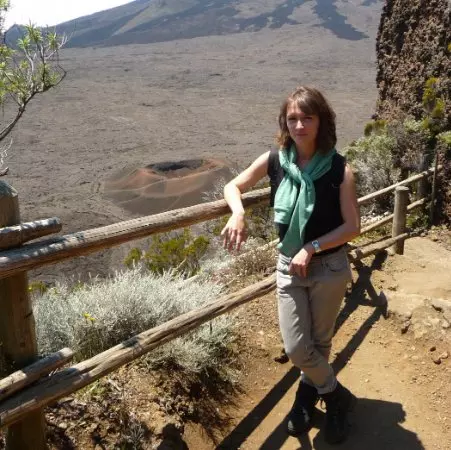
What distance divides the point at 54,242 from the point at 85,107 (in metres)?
52.8

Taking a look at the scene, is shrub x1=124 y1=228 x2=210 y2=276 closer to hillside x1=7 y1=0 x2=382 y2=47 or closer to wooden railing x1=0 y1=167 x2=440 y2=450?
wooden railing x1=0 y1=167 x2=440 y2=450

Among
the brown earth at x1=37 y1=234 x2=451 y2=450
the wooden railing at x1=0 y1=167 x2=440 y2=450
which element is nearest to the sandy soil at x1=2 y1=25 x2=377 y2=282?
the brown earth at x1=37 y1=234 x2=451 y2=450

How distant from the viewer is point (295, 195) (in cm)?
281

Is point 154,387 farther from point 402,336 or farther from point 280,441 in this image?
point 402,336

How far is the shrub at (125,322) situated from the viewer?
3754 mm

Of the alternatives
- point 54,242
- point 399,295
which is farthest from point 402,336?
point 54,242

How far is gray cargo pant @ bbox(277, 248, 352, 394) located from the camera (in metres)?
2.86

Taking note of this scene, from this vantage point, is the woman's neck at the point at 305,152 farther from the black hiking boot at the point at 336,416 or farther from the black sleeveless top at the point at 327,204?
the black hiking boot at the point at 336,416

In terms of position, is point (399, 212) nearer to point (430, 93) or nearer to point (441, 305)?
point (441, 305)

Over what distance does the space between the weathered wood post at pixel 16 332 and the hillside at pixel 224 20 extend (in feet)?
293

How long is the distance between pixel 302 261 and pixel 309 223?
203 millimetres

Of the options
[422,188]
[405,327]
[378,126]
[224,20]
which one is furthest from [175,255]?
[224,20]

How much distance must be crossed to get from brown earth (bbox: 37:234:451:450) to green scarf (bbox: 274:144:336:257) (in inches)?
49.3

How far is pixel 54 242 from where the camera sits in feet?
8.99
